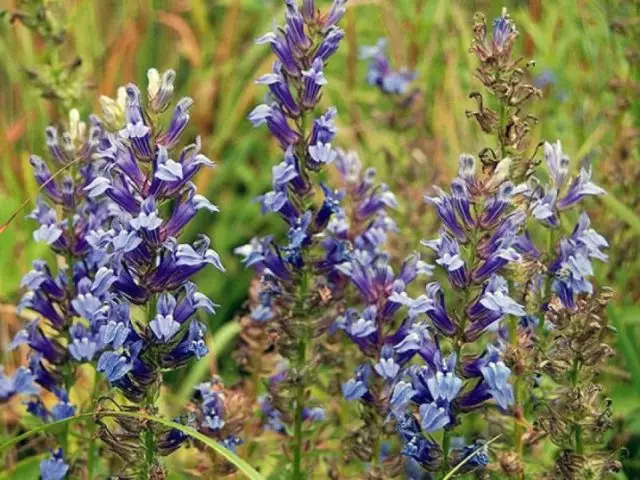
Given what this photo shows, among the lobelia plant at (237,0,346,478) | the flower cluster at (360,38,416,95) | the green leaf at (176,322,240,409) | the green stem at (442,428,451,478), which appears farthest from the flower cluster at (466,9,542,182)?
the flower cluster at (360,38,416,95)

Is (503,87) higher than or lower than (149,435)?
higher

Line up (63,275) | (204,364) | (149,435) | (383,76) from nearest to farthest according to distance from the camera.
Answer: (149,435) → (63,275) → (204,364) → (383,76)

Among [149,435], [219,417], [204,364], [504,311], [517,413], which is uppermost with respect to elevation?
[504,311]

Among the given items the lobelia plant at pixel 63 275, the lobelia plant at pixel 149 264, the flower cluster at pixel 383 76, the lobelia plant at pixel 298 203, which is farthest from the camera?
the flower cluster at pixel 383 76

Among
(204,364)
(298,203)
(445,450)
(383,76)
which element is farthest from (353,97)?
(445,450)

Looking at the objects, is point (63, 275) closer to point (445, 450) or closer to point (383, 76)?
point (445, 450)

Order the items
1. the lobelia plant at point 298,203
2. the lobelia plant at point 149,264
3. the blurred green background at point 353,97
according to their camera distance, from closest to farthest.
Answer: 1. the lobelia plant at point 149,264
2. the lobelia plant at point 298,203
3. the blurred green background at point 353,97

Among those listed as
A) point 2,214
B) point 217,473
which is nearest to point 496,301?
point 217,473

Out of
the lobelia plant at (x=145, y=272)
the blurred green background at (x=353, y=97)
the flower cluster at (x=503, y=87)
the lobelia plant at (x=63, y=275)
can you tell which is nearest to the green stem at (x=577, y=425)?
the flower cluster at (x=503, y=87)

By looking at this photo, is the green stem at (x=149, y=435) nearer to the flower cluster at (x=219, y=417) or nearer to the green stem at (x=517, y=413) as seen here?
the flower cluster at (x=219, y=417)
